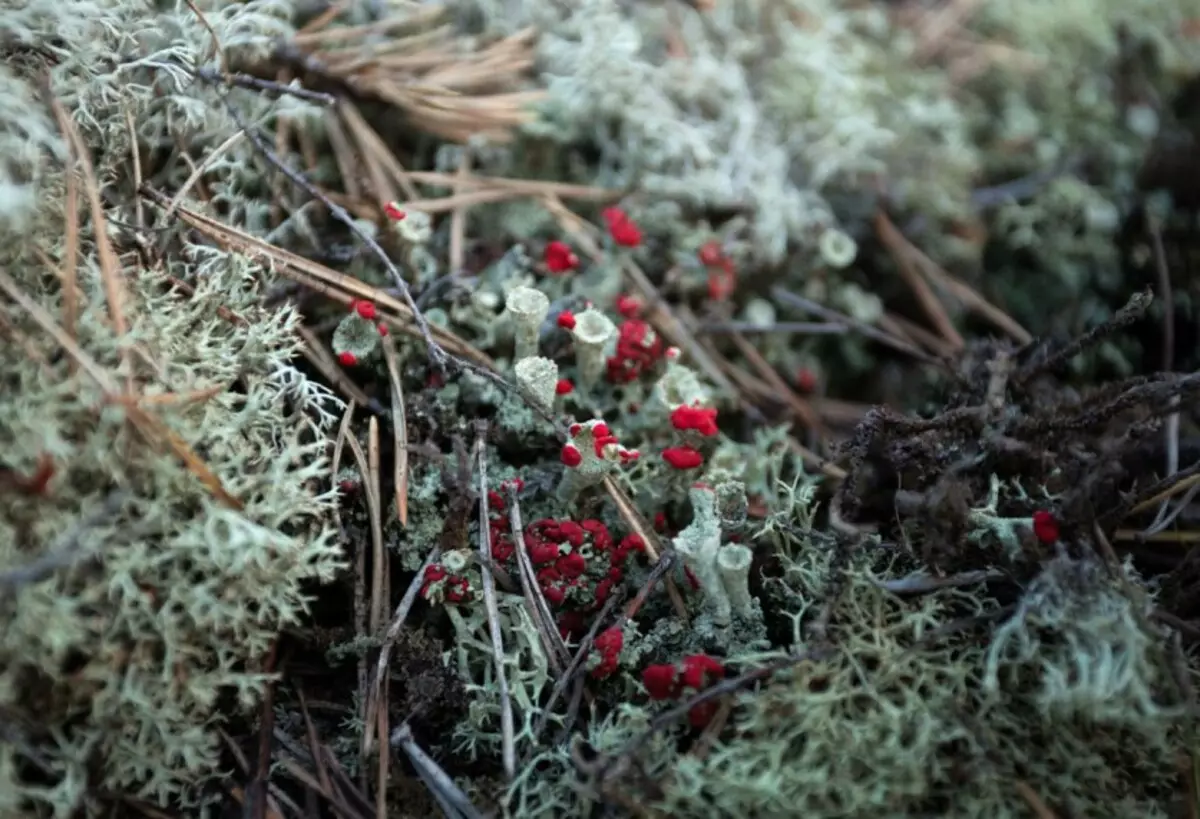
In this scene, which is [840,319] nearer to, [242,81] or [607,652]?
[607,652]

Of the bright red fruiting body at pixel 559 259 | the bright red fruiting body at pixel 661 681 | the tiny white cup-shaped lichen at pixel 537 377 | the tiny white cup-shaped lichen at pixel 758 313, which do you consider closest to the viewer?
the bright red fruiting body at pixel 661 681

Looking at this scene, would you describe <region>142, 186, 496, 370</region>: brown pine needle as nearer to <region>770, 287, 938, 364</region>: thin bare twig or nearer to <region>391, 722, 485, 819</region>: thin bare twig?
<region>391, 722, 485, 819</region>: thin bare twig

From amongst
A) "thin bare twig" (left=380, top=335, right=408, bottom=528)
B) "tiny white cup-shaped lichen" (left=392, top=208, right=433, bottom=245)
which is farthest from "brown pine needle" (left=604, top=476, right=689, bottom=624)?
"tiny white cup-shaped lichen" (left=392, top=208, right=433, bottom=245)

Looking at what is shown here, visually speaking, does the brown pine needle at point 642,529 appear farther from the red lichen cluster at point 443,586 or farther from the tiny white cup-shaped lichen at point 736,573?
the red lichen cluster at point 443,586

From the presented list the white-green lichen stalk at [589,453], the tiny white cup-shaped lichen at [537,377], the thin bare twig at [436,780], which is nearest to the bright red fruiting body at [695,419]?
the white-green lichen stalk at [589,453]

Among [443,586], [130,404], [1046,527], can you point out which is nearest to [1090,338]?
[1046,527]

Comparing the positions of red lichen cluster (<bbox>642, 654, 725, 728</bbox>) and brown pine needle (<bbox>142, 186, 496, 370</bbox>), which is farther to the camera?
brown pine needle (<bbox>142, 186, 496, 370</bbox>)
